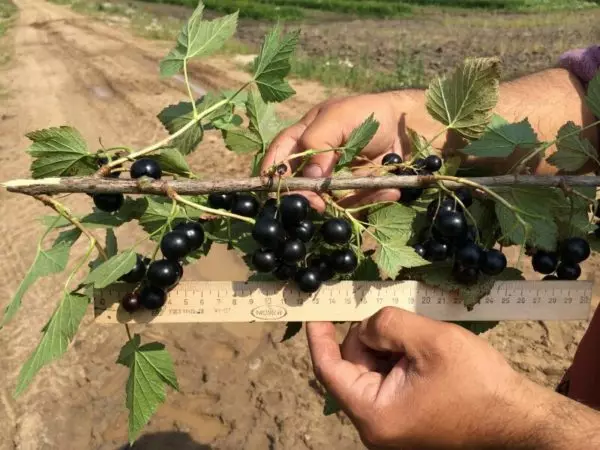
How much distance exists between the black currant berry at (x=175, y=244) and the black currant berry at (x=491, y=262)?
29.3 inches

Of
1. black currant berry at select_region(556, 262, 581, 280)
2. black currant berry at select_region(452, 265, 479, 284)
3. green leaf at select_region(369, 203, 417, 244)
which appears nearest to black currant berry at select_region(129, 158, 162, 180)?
green leaf at select_region(369, 203, 417, 244)

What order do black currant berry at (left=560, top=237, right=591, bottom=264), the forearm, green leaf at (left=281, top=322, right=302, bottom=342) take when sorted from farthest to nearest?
the forearm
green leaf at (left=281, top=322, right=302, bottom=342)
black currant berry at (left=560, top=237, right=591, bottom=264)

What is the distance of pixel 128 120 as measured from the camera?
328 inches

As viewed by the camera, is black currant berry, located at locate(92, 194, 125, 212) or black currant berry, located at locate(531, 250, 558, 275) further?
black currant berry, located at locate(531, 250, 558, 275)

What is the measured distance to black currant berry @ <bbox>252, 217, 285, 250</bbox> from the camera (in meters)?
1.30

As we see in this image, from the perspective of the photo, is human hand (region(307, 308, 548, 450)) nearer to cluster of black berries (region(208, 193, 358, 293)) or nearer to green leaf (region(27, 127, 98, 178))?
cluster of black berries (region(208, 193, 358, 293))

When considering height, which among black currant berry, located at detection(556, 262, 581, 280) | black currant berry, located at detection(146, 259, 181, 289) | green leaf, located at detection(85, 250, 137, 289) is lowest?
black currant berry, located at detection(556, 262, 581, 280)

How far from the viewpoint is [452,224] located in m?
1.38

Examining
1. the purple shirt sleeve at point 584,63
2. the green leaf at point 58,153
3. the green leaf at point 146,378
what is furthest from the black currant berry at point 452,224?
the purple shirt sleeve at point 584,63

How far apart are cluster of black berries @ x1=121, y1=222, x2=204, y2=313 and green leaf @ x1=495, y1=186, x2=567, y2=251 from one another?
0.78 m

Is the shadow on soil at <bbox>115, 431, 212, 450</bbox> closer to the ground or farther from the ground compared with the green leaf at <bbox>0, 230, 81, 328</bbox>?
closer to the ground

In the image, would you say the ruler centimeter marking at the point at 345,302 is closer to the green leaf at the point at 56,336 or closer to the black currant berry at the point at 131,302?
the black currant berry at the point at 131,302

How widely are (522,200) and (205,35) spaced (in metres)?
1.01

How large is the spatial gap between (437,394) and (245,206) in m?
0.68
